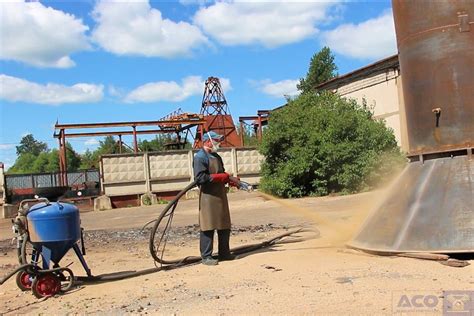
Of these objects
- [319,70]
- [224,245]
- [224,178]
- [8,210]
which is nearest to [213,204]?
[224,178]

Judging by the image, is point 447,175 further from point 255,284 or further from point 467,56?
point 255,284

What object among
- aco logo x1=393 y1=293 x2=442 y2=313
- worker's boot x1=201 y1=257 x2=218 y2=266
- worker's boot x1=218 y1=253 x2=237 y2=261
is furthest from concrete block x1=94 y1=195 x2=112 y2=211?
aco logo x1=393 y1=293 x2=442 y2=313

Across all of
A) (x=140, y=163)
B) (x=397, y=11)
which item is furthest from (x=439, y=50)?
(x=140, y=163)

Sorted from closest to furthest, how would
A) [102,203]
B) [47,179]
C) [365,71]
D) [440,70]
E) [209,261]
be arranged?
[440,70], [209,261], [365,71], [102,203], [47,179]

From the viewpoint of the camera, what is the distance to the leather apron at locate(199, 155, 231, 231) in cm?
730

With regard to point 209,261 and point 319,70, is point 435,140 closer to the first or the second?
point 209,261

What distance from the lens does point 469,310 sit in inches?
169

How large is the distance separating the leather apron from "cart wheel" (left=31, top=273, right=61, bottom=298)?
2056mm

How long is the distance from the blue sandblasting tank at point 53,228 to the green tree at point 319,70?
4027 centimetres

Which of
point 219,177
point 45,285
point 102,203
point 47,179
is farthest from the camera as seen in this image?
point 47,179

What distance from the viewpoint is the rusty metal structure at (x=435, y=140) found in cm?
602

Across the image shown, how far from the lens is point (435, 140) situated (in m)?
6.61

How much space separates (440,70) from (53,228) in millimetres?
5146

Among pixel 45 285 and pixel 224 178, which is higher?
pixel 224 178
